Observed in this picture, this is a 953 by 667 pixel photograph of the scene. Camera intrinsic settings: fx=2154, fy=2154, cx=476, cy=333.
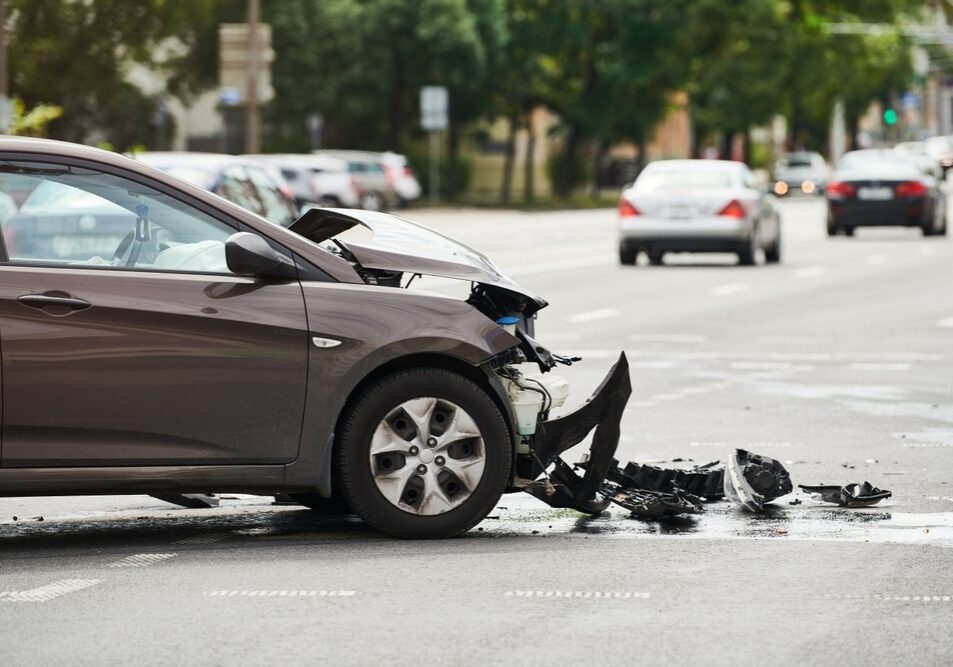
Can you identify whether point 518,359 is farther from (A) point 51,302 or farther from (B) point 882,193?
(B) point 882,193

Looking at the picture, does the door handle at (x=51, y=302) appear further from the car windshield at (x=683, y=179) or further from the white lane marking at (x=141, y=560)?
the car windshield at (x=683, y=179)

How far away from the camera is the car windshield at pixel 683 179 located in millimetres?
30078

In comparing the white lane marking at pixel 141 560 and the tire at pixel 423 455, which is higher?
the tire at pixel 423 455

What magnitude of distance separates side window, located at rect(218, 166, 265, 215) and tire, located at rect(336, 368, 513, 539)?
11245mm

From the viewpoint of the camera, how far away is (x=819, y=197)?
73312 millimetres

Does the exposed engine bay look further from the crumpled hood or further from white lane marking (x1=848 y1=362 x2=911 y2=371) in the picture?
white lane marking (x1=848 y1=362 x2=911 y2=371)

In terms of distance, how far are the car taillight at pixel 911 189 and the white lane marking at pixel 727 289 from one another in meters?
12.4

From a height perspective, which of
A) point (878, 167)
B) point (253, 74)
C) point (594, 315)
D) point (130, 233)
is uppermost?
point (253, 74)

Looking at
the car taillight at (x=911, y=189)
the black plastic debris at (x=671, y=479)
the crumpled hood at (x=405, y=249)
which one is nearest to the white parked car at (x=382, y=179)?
the car taillight at (x=911, y=189)

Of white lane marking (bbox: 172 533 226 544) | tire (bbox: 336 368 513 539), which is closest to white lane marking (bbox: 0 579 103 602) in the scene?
white lane marking (bbox: 172 533 226 544)

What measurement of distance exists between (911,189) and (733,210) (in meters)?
9.34

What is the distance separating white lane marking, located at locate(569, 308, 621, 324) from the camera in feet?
68.1

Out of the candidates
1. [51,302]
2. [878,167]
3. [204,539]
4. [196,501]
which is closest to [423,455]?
[204,539]

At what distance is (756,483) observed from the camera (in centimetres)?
892
